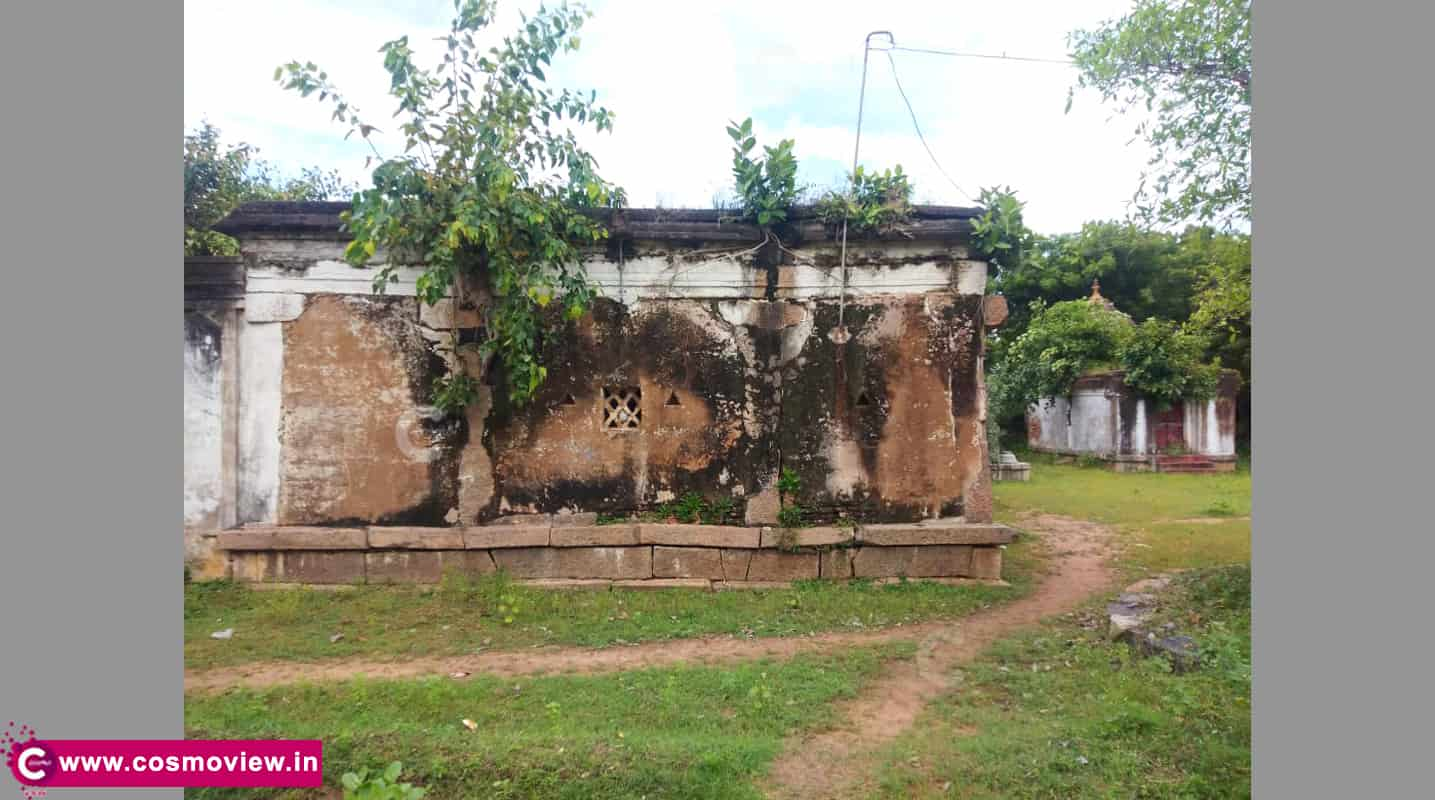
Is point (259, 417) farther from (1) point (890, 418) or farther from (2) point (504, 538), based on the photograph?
(1) point (890, 418)

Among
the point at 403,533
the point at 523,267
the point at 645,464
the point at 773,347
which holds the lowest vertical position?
the point at 403,533

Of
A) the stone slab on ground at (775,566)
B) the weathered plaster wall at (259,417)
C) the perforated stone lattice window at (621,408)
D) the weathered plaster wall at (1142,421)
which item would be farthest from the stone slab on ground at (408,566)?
the weathered plaster wall at (1142,421)

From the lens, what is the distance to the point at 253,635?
17.4 feet

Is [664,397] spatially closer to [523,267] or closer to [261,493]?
[523,267]

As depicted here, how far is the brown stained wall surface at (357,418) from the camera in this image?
6.41 meters

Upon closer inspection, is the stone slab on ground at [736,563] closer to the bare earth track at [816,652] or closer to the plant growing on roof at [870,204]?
the bare earth track at [816,652]

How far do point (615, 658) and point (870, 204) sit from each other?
4774mm

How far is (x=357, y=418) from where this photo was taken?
21.1 ft

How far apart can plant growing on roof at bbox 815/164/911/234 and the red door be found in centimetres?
1518

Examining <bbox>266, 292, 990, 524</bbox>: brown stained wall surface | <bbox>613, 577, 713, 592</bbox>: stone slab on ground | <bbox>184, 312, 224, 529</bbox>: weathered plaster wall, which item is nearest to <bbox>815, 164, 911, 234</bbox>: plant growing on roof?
<bbox>266, 292, 990, 524</bbox>: brown stained wall surface

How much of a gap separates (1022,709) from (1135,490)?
1218 centimetres

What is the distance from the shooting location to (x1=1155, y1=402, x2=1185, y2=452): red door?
17.8 meters

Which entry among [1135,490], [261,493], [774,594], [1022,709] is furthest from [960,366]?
[1135,490]
